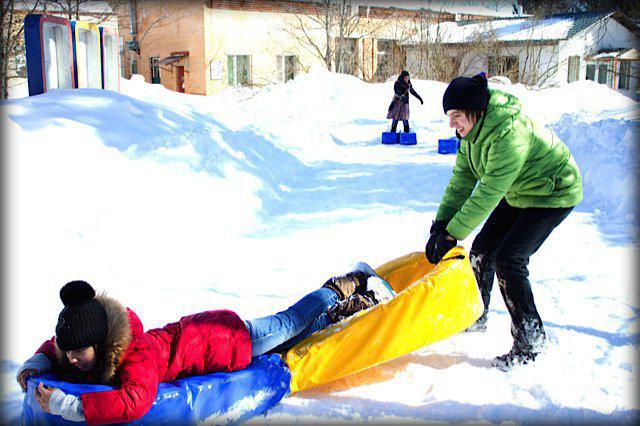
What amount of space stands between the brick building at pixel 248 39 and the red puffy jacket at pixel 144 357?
2122 cm

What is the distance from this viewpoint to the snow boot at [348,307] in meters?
3.26

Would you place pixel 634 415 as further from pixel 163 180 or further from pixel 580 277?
pixel 163 180

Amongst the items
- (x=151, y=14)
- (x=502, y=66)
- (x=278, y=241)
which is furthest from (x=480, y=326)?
(x=151, y=14)

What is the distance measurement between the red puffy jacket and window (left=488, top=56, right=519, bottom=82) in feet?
73.7

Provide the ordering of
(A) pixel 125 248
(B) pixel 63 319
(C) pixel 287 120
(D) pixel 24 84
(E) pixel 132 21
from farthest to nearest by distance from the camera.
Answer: (E) pixel 132 21 < (D) pixel 24 84 < (C) pixel 287 120 < (A) pixel 125 248 < (B) pixel 63 319

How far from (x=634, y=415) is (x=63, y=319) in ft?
8.33

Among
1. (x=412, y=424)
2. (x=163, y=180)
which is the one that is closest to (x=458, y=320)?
(x=412, y=424)

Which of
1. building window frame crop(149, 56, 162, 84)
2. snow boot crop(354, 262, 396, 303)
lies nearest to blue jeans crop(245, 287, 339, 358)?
snow boot crop(354, 262, 396, 303)

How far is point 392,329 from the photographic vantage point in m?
2.96

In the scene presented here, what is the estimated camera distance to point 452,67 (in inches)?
901

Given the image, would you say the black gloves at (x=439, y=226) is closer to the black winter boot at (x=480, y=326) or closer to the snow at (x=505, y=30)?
the black winter boot at (x=480, y=326)

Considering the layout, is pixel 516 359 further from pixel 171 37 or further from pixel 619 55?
pixel 619 55

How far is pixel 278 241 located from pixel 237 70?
68.6 ft

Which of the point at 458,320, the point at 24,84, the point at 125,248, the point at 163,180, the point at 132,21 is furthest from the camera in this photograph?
the point at 132,21
